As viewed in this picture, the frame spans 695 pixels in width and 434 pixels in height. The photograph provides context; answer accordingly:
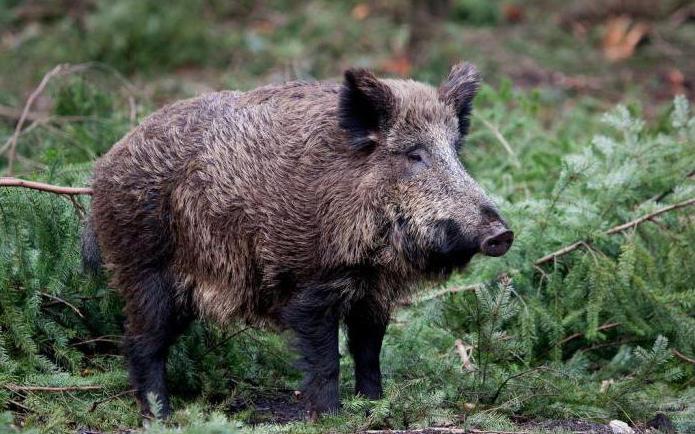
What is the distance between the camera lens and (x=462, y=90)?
557cm

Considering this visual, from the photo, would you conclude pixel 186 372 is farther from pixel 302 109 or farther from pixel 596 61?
pixel 596 61

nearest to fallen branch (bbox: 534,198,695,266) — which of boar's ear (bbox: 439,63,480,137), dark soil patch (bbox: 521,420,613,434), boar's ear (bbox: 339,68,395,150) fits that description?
boar's ear (bbox: 439,63,480,137)

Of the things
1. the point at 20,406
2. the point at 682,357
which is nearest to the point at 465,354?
the point at 682,357

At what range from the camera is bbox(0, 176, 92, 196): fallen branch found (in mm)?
5668

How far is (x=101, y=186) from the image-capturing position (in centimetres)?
Result: 582

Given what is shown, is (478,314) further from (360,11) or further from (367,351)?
(360,11)

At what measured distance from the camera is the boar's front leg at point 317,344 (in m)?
5.23

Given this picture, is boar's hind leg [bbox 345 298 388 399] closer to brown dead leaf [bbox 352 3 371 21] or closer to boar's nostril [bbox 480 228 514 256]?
boar's nostril [bbox 480 228 514 256]

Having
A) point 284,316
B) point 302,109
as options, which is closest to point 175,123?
point 302,109

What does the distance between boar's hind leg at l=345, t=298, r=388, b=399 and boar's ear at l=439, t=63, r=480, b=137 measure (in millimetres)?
1162

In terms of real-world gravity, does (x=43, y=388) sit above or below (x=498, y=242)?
below

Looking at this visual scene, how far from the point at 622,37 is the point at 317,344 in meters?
10.9

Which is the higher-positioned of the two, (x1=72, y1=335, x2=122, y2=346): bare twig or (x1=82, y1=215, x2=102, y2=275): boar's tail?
(x1=82, y1=215, x2=102, y2=275): boar's tail

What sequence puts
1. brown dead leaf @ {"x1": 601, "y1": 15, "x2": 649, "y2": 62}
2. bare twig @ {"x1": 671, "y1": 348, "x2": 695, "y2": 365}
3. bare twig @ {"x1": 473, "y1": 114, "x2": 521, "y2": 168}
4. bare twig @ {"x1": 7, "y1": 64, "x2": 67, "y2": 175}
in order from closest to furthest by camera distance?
1. bare twig @ {"x1": 671, "y1": 348, "x2": 695, "y2": 365}
2. bare twig @ {"x1": 7, "y1": 64, "x2": 67, "y2": 175}
3. bare twig @ {"x1": 473, "y1": 114, "x2": 521, "y2": 168}
4. brown dead leaf @ {"x1": 601, "y1": 15, "x2": 649, "y2": 62}
